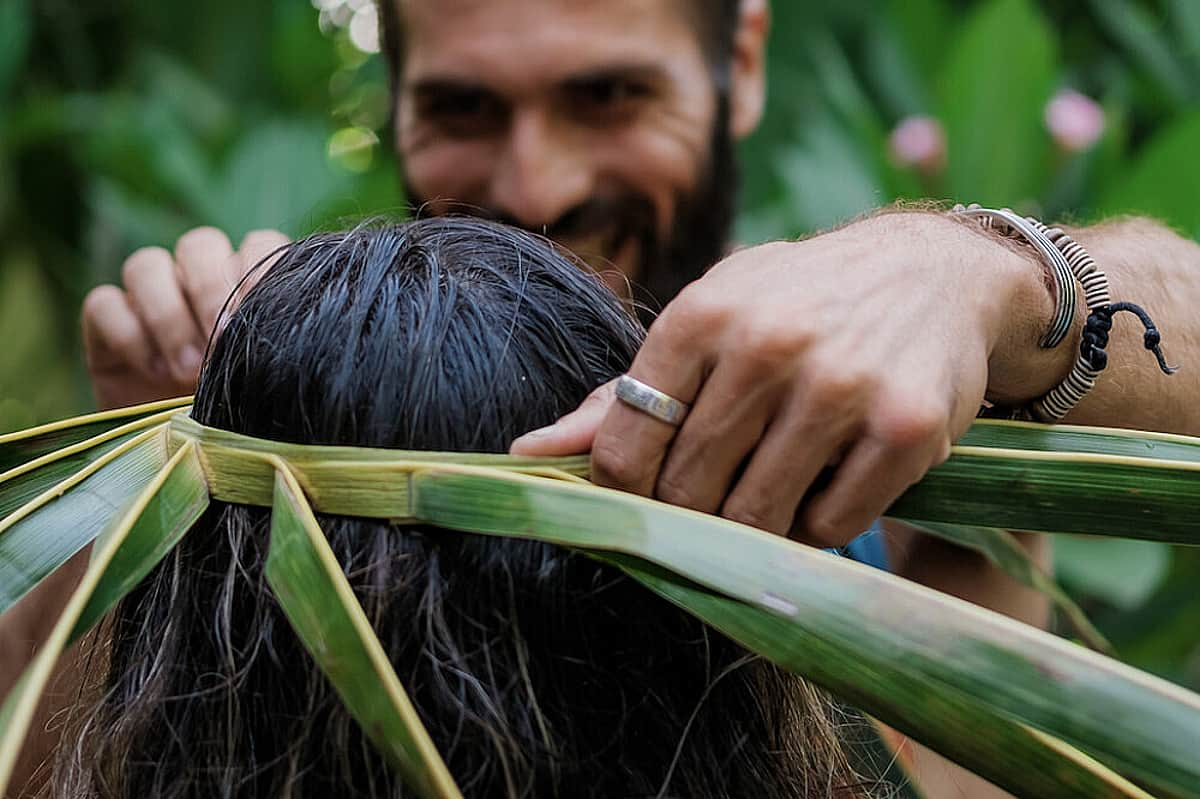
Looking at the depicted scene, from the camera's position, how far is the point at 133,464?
2.31ft

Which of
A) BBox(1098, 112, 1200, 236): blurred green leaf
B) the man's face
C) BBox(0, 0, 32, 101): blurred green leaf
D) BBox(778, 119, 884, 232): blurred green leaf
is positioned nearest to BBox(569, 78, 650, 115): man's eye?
the man's face

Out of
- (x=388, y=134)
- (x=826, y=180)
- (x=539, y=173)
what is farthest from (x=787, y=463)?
(x=388, y=134)

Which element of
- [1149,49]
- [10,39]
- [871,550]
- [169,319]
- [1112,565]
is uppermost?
[169,319]

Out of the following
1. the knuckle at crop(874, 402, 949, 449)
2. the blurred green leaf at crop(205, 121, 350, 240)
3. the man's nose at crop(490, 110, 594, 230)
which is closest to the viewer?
the knuckle at crop(874, 402, 949, 449)

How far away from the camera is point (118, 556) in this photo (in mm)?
581

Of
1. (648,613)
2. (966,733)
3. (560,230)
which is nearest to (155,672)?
(648,613)

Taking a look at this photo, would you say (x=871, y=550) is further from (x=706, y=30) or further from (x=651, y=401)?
(x=706, y=30)

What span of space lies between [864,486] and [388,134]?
10.6 feet

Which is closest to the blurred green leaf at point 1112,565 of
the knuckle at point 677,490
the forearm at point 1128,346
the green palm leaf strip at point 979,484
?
the forearm at point 1128,346

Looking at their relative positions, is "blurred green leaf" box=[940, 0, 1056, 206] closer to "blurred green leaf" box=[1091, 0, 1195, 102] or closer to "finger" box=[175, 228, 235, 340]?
"blurred green leaf" box=[1091, 0, 1195, 102]

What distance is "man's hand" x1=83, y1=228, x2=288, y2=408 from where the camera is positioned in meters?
1.12

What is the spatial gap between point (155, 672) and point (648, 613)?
29cm

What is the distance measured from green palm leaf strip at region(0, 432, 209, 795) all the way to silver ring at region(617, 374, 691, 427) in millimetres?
250

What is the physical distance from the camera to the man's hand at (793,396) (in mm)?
606
